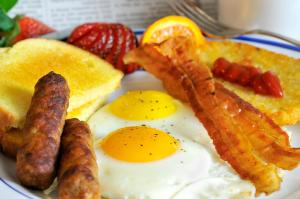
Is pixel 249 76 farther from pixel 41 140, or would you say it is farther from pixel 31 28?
pixel 31 28

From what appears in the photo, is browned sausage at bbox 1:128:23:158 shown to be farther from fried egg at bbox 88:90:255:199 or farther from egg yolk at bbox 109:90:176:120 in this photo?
egg yolk at bbox 109:90:176:120

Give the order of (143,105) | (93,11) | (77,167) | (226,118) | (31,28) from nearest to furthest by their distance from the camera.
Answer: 1. (77,167)
2. (226,118)
3. (143,105)
4. (31,28)
5. (93,11)

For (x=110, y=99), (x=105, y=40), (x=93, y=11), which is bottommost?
(x=93, y=11)

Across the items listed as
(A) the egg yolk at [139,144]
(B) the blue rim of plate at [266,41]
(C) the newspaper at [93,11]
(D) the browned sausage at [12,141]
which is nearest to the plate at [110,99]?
(D) the browned sausage at [12,141]

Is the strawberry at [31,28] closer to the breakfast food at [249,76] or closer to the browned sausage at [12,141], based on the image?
the breakfast food at [249,76]

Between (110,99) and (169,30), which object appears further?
(169,30)

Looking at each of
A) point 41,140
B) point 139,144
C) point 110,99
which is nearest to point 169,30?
point 110,99

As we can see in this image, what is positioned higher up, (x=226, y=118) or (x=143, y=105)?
(x=226, y=118)
